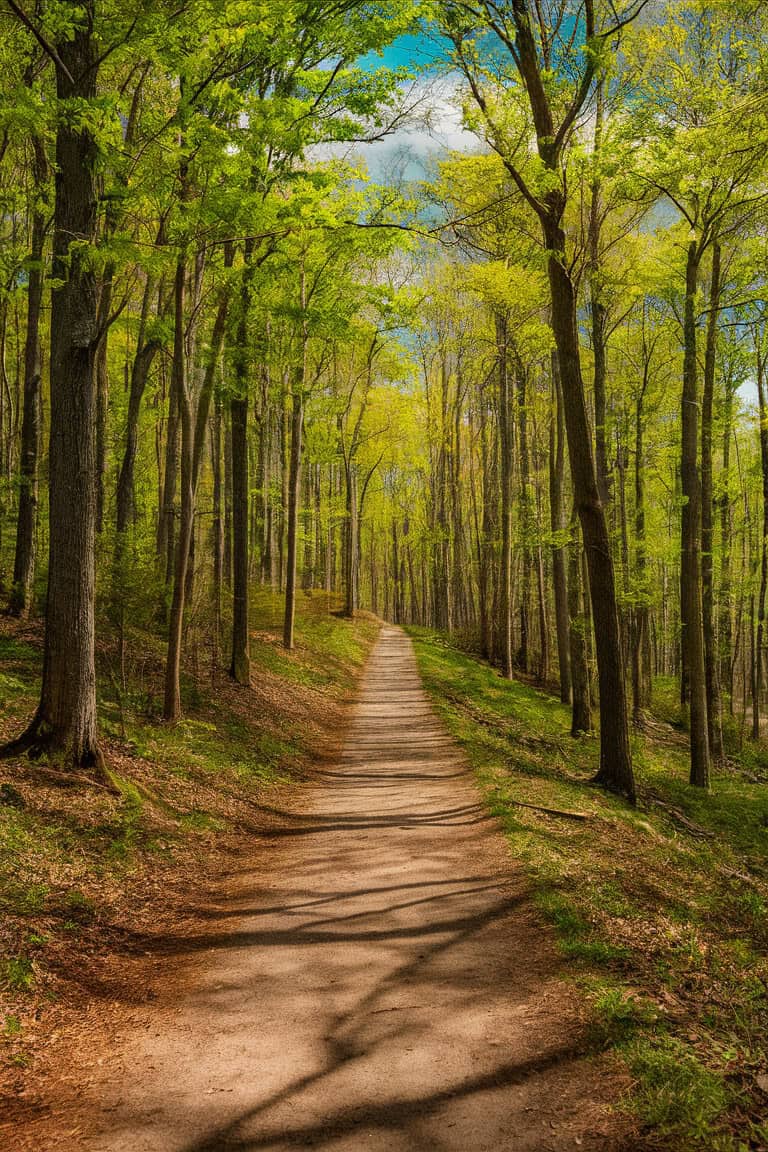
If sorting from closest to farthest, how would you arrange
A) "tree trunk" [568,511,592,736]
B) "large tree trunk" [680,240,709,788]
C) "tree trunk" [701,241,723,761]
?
"large tree trunk" [680,240,709,788]
"tree trunk" [701,241,723,761]
"tree trunk" [568,511,592,736]

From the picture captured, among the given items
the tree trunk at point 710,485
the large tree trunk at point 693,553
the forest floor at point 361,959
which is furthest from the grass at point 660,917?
the tree trunk at point 710,485

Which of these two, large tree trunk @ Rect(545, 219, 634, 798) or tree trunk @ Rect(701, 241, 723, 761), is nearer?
large tree trunk @ Rect(545, 219, 634, 798)

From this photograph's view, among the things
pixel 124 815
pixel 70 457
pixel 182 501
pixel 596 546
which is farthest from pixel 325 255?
pixel 124 815

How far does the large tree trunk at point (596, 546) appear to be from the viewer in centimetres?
910

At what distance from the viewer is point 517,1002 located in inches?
147

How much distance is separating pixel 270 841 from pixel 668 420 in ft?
66.1

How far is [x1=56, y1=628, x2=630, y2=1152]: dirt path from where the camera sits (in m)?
2.79

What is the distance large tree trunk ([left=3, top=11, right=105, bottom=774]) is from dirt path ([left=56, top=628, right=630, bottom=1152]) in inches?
98.5

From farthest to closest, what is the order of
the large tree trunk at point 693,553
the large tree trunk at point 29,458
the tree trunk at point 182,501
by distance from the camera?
the large tree trunk at point 693,553, the large tree trunk at point 29,458, the tree trunk at point 182,501

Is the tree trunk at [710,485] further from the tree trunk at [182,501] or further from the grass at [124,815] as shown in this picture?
the tree trunk at [182,501]

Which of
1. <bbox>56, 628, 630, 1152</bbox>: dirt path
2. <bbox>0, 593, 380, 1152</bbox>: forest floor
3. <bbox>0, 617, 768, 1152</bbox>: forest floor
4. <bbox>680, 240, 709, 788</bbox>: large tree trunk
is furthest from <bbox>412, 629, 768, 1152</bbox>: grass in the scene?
<bbox>0, 593, 380, 1152</bbox>: forest floor

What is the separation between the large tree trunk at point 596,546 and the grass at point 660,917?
0.71 meters

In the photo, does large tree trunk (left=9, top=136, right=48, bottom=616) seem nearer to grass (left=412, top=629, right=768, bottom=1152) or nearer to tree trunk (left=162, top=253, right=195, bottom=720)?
tree trunk (left=162, top=253, right=195, bottom=720)

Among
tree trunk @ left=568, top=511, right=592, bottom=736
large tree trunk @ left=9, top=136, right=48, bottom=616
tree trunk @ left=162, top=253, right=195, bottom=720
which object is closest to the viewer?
tree trunk @ left=162, top=253, right=195, bottom=720
